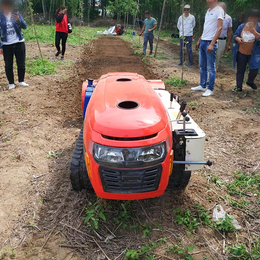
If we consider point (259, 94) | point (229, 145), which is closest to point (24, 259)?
point (229, 145)

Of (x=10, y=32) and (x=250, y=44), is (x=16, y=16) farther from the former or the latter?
(x=250, y=44)

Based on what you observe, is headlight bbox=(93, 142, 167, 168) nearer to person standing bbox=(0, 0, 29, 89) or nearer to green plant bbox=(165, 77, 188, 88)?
person standing bbox=(0, 0, 29, 89)

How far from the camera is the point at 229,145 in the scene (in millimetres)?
3701

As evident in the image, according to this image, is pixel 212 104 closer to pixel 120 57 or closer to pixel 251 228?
pixel 251 228

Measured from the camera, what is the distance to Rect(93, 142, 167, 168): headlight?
1888mm

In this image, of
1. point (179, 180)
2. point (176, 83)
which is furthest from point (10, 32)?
point (179, 180)

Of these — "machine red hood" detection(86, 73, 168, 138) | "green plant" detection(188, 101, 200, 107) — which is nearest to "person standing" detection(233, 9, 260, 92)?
"green plant" detection(188, 101, 200, 107)

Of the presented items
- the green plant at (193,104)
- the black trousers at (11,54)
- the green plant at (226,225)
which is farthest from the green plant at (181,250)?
the black trousers at (11,54)

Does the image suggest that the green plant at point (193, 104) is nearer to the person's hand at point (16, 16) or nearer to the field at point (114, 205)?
the field at point (114, 205)

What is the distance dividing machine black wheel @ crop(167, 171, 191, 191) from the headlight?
0.59 m

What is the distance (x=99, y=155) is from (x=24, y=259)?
99cm

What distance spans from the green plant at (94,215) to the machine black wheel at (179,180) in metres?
0.69

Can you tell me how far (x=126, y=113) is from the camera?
205 cm

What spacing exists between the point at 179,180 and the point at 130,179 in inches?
29.7
